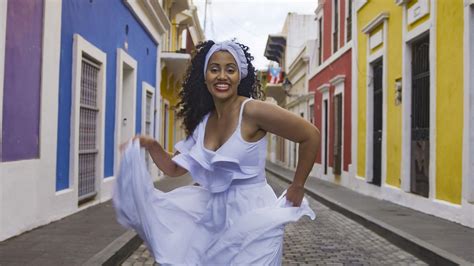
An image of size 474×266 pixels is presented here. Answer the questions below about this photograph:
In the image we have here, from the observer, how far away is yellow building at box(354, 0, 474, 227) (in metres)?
7.87

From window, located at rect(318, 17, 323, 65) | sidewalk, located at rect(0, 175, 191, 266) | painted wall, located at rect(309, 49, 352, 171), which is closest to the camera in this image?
sidewalk, located at rect(0, 175, 191, 266)

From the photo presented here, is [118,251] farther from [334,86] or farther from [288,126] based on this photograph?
[334,86]

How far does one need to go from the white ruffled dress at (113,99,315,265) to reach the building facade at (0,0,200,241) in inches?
141

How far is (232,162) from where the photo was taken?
263 centimetres

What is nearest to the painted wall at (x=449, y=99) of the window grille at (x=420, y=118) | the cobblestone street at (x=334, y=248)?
the window grille at (x=420, y=118)

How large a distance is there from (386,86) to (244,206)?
31.8 feet

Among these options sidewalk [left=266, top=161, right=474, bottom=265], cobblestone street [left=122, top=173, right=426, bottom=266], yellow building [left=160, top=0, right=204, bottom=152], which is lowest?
cobblestone street [left=122, top=173, right=426, bottom=266]

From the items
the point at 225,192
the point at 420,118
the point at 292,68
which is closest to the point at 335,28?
the point at 420,118

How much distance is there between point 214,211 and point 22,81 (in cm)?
433

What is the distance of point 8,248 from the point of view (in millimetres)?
5508

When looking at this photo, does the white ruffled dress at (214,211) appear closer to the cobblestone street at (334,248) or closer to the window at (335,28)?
the cobblestone street at (334,248)

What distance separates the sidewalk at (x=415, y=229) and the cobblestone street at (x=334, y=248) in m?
0.13

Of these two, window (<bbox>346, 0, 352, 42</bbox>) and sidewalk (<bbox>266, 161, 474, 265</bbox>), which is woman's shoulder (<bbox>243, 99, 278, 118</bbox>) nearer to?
sidewalk (<bbox>266, 161, 474, 265</bbox>)

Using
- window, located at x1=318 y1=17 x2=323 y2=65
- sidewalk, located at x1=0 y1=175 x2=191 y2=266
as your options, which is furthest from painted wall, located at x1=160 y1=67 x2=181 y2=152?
sidewalk, located at x1=0 y1=175 x2=191 y2=266
